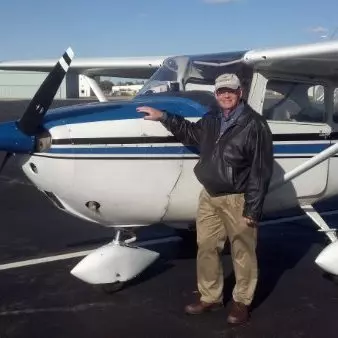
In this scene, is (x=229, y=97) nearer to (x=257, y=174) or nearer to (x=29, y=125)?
(x=257, y=174)

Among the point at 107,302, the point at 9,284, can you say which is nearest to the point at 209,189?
the point at 107,302

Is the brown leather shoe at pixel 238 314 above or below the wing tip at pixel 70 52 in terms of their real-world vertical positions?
below

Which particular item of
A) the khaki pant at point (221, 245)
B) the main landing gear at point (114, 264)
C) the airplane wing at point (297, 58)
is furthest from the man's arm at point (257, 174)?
the main landing gear at point (114, 264)

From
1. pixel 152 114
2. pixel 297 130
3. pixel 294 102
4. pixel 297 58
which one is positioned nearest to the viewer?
pixel 152 114

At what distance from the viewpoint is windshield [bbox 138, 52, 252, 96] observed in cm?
482

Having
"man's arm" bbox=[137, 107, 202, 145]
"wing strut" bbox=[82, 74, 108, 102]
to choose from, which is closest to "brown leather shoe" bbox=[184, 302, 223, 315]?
"man's arm" bbox=[137, 107, 202, 145]

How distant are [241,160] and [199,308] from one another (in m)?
1.22

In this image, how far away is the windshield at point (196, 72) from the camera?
4.82 metres

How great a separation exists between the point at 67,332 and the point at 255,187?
5.50 feet

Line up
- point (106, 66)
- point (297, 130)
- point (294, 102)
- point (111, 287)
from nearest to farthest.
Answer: point (111, 287), point (297, 130), point (294, 102), point (106, 66)

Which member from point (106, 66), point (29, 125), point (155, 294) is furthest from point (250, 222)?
point (106, 66)

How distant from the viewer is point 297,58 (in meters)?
4.60

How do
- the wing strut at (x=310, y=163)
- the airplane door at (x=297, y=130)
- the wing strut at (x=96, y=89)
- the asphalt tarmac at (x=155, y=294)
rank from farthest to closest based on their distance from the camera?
the wing strut at (x=96, y=89) < the airplane door at (x=297, y=130) < the wing strut at (x=310, y=163) < the asphalt tarmac at (x=155, y=294)

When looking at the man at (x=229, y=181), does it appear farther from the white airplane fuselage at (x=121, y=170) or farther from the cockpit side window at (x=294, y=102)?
the cockpit side window at (x=294, y=102)
